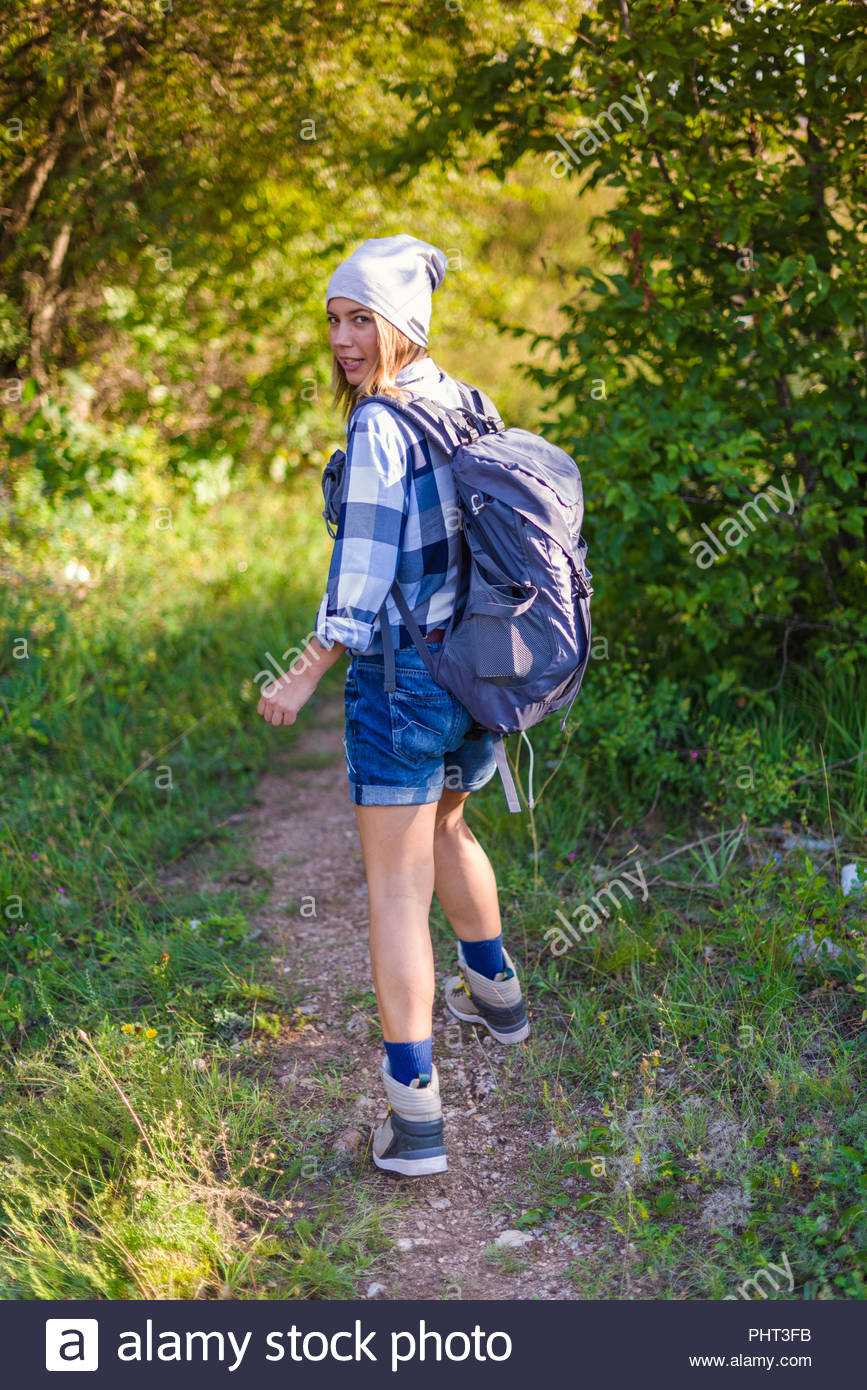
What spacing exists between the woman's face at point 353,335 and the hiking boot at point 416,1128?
155cm

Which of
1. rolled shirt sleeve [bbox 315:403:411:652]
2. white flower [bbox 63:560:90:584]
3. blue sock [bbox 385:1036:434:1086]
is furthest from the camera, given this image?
white flower [bbox 63:560:90:584]

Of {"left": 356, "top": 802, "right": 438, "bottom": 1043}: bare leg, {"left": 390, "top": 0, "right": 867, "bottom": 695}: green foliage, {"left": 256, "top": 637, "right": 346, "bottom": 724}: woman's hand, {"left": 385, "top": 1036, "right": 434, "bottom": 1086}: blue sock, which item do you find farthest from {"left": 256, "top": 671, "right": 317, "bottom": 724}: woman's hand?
{"left": 390, "top": 0, "right": 867, "bottom": 695}: green foliage

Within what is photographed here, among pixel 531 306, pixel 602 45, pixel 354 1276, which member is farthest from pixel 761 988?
pixel 531 306

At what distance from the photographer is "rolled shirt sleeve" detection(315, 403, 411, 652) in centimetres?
208

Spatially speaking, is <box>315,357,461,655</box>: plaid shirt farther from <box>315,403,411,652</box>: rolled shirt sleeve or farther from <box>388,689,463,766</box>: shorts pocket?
<box>388,689,463,766</box>: shorts pocket

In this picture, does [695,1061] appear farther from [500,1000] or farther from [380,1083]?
[380,1083]

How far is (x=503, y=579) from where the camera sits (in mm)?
2148

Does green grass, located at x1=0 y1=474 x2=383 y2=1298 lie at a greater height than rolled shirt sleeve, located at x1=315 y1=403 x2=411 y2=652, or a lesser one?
lesser

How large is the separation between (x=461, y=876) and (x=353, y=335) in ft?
4.20

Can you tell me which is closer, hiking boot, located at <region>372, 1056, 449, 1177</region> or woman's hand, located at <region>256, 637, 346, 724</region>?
woman's hand, located at <region>256, 637, 346, 724</region>

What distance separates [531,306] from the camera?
9.34m

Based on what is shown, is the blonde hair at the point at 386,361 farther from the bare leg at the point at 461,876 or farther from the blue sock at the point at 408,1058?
the blue sock at the point at 408,1058
